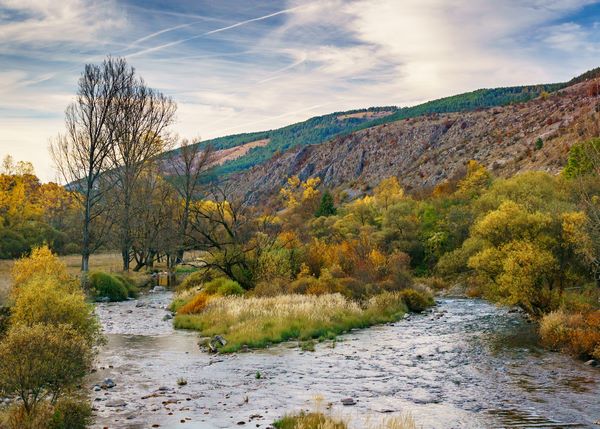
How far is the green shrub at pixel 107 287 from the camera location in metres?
41.6

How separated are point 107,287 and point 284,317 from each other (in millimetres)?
19055

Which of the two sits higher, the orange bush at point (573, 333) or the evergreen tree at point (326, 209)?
the evergreen tree at point (326, 209)

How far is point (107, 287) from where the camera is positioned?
41875 mm

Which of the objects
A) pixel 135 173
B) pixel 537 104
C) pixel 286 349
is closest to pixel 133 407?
pixel 286 349

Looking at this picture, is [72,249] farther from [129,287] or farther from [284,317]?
[284,317]

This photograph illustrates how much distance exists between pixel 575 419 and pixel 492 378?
4.87 m

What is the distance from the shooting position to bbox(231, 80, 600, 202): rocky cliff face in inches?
3760

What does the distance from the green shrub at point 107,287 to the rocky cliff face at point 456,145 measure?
2471 inches

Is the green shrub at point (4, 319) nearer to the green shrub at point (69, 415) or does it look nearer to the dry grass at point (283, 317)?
the green shrub at point (69, 415)

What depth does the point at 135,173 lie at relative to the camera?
52.8 meters

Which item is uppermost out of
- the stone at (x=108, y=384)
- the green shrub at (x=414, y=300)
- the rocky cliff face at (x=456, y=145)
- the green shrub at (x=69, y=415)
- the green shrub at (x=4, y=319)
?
the rocky cliff face at (x=456, y=145)

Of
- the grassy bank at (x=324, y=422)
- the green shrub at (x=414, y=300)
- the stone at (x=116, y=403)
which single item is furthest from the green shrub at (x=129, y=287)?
the grassy bank at (x=324, y=422)

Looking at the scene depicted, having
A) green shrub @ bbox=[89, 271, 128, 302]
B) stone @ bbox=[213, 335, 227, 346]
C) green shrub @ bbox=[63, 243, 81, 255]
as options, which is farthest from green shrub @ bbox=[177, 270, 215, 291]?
green shrub @ bbox=[63, 243, 81, 255]

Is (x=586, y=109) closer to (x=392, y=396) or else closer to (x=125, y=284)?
(x=125, y=284)
